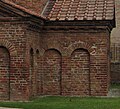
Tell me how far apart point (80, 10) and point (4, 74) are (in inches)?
188

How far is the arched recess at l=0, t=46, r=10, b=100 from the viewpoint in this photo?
53.7ft

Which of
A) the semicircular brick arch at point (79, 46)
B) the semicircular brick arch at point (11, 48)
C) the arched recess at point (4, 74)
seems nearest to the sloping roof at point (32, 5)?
the semicircular brick arch at point (79, 46)

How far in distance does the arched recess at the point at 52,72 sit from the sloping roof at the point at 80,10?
155 cm

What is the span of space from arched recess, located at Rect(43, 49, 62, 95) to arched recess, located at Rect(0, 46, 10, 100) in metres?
2.47

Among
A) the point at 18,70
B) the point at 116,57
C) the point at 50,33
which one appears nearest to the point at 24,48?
the point at 18,70

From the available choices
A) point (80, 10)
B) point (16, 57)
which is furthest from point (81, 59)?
point (16, 57)

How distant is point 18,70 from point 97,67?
361 centimetres

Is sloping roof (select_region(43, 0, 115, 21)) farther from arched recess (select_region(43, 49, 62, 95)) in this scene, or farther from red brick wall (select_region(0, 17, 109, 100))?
arched recess (select_region(43, 49, 62, 95))

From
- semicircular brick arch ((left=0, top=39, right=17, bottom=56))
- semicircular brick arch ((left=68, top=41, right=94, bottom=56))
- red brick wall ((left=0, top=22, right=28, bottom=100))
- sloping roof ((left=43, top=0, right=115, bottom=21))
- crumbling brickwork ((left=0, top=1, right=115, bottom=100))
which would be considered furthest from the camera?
sloping roof ((left=43, top=0, right=115, bottom=21))

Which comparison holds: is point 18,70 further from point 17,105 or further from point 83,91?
point 83,91

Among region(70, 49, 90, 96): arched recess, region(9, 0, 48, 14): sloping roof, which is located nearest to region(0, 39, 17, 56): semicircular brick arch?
region(70, 49, 90, 96): arched recess

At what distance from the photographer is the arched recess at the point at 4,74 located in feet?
53.7

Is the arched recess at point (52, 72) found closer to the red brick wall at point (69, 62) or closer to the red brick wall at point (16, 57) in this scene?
the red brick wall at point (69, 62)

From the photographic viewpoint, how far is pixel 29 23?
53.6 ft
